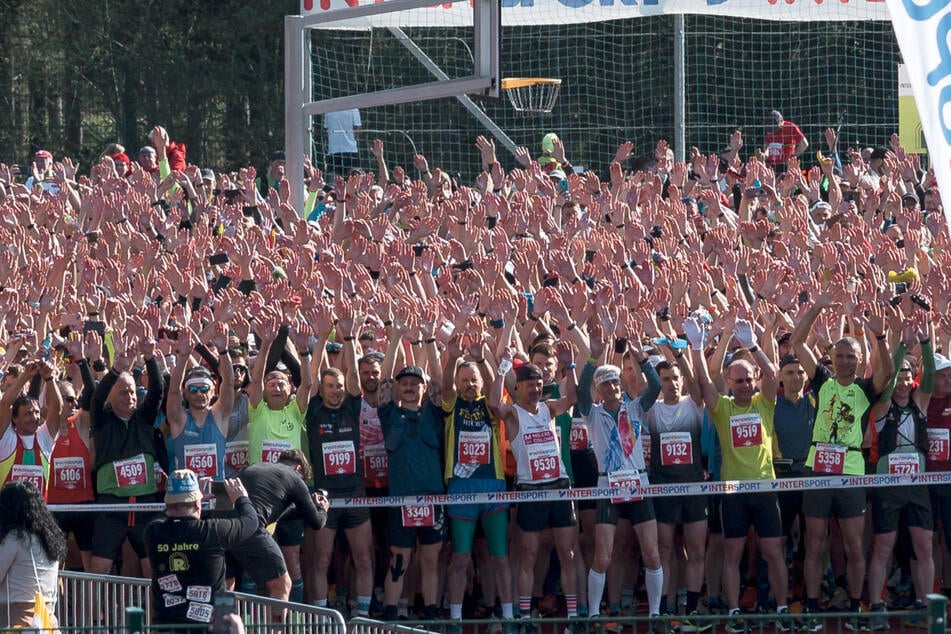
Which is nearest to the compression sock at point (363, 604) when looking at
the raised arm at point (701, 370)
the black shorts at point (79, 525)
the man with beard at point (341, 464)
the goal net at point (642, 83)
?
the man with beard at point (341, 464)

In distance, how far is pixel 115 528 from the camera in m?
9.95

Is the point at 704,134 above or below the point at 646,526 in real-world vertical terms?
above

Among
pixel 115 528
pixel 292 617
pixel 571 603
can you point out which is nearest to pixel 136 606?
pixel 292 617

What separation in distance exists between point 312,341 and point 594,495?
190 centimetres

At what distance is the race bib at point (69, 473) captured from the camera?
32.6 feet

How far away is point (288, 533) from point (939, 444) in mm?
3814

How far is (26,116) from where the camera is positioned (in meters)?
30.7

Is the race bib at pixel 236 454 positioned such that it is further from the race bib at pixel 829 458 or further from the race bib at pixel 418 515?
the race bib at pixel 829 458

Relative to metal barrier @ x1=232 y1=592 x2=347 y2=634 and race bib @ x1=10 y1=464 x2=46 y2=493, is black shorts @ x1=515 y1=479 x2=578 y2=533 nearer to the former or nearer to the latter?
metal barrier @ x1=232 y1=592 x2=347 y2=634

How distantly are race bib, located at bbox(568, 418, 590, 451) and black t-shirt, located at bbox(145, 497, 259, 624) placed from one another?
2901 mm

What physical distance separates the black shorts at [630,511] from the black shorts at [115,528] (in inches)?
100

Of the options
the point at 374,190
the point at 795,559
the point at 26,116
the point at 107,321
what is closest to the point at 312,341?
the point at 107,321

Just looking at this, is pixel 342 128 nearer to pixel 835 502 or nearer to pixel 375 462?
pixel 375 462

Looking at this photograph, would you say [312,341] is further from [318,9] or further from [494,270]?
[318,9]
